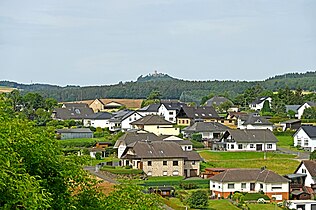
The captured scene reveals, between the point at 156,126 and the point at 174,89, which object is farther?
the point at 174,89

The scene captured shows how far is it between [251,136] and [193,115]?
54.2 feet

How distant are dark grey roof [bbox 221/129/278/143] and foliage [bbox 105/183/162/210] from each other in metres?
30.5

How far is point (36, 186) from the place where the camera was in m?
8.09

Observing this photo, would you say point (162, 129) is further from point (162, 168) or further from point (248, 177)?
point (248, 177)

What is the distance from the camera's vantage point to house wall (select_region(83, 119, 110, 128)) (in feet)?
193

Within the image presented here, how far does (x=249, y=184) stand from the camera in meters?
28.1

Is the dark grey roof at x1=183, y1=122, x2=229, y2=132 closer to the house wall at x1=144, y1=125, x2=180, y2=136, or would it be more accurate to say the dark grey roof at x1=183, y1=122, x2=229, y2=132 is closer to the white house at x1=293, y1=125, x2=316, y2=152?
the house wall at x1=144, y1=125, x2=180, y2=136

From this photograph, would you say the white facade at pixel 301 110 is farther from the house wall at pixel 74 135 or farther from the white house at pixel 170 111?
the house wall at pixel 74 135

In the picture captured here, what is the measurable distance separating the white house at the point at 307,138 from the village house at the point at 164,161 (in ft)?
37.0

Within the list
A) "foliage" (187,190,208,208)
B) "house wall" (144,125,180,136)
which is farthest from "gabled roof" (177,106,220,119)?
"foliage" (187,190,208,208)

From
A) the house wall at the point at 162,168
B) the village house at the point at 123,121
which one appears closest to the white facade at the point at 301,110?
the village house at the point at 123,121

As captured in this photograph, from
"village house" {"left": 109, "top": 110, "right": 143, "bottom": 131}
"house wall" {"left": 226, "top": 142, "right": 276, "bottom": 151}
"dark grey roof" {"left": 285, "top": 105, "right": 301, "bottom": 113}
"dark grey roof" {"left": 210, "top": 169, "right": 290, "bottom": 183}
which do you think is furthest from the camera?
"dark grey roof" {"left": 285, "top": 105, "right": 301, "bottom": 113}

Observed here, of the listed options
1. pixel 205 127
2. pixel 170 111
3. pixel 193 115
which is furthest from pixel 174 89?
pixel 205 127

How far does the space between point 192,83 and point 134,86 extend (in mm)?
16462
